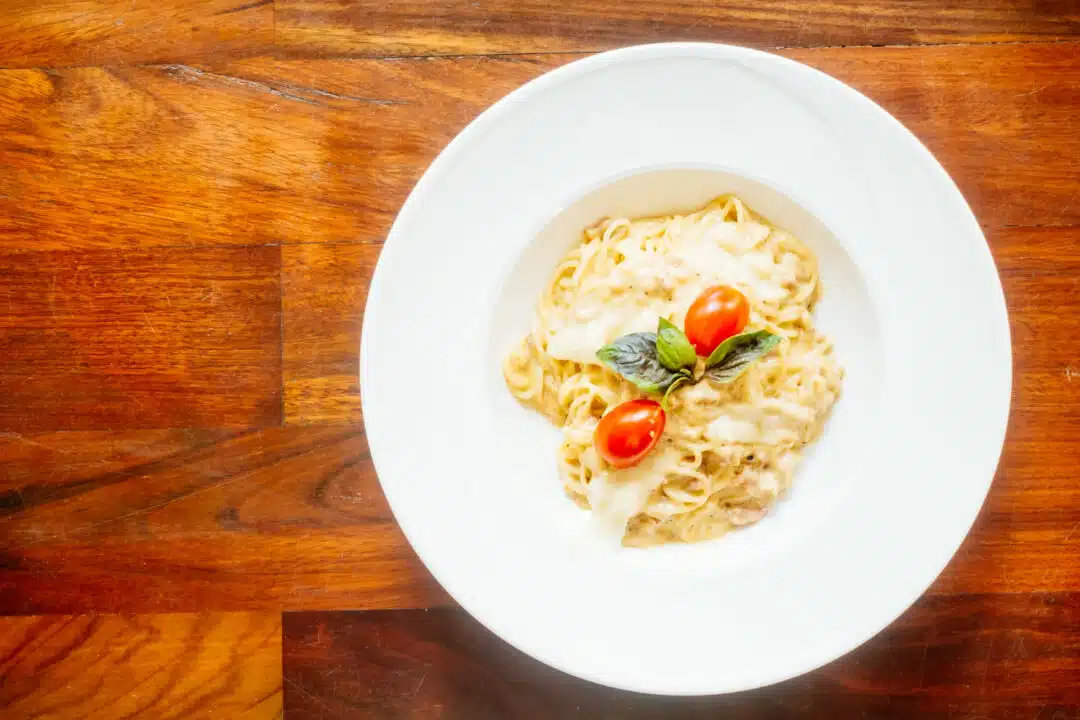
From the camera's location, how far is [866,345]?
3.15m

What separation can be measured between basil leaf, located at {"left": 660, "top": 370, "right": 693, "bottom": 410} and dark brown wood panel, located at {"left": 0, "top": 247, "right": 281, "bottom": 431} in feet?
4.94

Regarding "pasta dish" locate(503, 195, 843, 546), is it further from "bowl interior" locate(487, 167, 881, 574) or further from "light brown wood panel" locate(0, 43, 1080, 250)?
"light brown wood panel" locate(0, 43, 1080, 250)

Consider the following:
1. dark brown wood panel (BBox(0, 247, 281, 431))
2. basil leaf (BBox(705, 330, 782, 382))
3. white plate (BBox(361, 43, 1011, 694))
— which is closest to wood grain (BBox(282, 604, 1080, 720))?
white plate (BBox(361, 43, 1011, 694))

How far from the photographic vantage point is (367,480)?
3.50 m

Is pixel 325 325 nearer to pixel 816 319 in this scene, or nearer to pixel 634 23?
pixel 634 23

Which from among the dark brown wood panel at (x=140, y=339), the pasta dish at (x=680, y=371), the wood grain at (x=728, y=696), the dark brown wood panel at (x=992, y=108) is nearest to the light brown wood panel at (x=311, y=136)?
the dark brown wood panel at (x=992, y=108)

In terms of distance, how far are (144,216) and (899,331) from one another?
9.28ft

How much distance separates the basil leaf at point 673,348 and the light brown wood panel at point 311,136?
1.18 meters

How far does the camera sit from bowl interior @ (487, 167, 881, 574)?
3117mm

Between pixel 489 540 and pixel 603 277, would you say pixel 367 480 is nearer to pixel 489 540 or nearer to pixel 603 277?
pixel 489 540

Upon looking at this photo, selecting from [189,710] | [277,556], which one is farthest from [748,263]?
[189,710]

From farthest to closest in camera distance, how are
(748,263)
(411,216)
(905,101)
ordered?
(905,101) → (748,263) → (411,216)

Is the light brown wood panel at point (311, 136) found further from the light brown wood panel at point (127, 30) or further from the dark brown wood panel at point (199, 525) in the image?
the dark brown wood panel at point (199, 525)

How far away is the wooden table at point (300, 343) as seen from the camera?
11.2 feet
